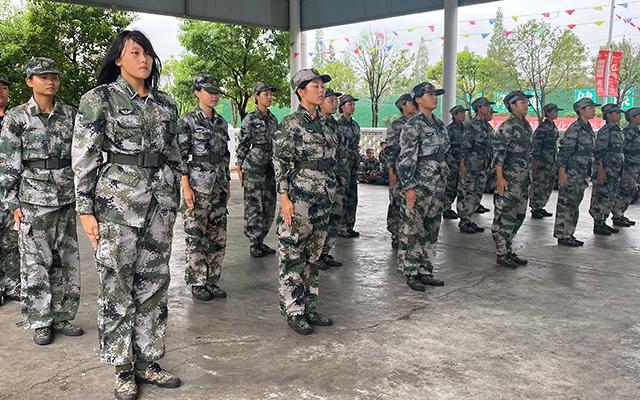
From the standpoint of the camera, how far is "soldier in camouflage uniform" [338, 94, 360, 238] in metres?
6.76

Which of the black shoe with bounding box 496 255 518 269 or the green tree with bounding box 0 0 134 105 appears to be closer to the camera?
the black shoe with bounding box 496 255 518 269

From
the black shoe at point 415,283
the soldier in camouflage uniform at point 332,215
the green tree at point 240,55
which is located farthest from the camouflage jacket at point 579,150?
the green tree at point 240,55

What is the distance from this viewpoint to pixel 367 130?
15977 mm

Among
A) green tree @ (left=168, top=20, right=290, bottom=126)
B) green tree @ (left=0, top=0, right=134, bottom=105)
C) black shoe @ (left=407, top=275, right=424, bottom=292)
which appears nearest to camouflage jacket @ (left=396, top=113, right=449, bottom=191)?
black shoe @ (left=407, top=275, right=424, bottom=292)

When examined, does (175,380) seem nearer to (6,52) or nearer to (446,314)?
(446,314)

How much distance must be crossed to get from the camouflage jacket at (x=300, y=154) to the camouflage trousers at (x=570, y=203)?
3.99 meters

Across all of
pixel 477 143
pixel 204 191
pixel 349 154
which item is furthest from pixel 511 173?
pixel 204 191

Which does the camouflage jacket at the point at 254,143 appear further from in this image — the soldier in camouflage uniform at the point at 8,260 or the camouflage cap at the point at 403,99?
the soldier in camouflage uniform at the point at 8,260

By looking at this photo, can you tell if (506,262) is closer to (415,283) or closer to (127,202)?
(415,283)

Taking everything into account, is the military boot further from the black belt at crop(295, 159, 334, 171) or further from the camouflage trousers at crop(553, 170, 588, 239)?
the camouflage trousers at crop(553, 170, 588, 239)

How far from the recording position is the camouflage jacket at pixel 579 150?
6.61 m

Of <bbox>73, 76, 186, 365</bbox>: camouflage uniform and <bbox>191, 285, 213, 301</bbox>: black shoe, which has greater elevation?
<bbox>73, 76, 186, 365</bbox>: camouflage uniform

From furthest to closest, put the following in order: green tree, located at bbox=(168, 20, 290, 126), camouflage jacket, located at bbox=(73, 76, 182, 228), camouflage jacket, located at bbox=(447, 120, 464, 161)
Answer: green tree, located at bbox=(168, 20, 290, 126) → camouflage jacket, located at bbox=(447, 120, 464, 161) → camouflage jacket, located at bbox=(73, 76, 182, 228)

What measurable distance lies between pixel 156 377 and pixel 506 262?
383cm
